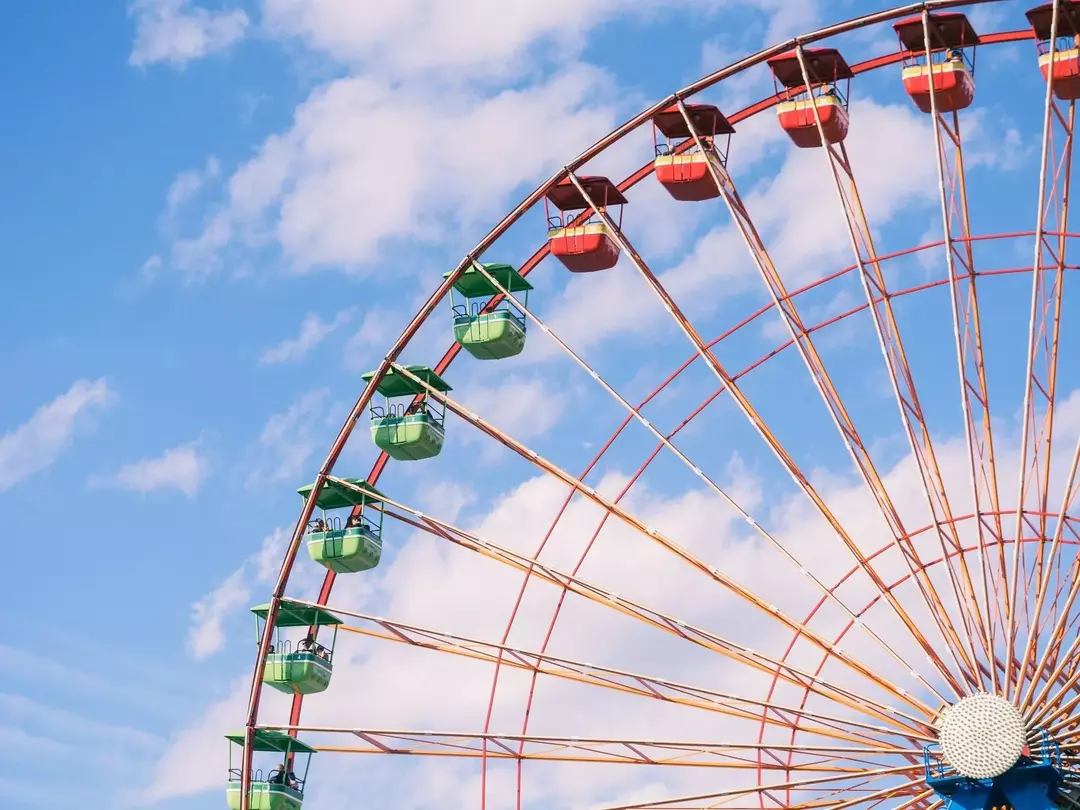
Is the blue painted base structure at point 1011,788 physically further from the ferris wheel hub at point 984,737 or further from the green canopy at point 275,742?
the green canopy at point 275,742

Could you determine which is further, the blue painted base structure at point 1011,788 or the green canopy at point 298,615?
the green canopy at point 298,615

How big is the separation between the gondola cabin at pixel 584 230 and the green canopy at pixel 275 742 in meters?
8.28

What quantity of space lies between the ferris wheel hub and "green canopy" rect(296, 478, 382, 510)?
1001 centimetres

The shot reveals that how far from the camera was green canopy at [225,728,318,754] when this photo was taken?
32281mm

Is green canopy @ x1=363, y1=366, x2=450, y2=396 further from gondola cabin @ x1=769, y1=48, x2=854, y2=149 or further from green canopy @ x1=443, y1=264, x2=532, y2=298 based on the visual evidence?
gondola cabin @ x1=769, y1=48, x2=854, y2=149

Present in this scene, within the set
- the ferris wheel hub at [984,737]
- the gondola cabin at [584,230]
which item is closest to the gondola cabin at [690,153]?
the gondola cabin at [584,230]

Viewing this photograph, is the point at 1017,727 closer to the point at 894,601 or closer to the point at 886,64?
the point at 894,601

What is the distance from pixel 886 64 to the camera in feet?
101

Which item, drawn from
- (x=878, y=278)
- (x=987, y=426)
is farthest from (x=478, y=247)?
(x=987, y=426)

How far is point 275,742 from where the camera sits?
1277 inches

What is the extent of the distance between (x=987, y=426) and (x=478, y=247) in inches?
322

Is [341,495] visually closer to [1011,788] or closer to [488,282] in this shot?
[488,282]

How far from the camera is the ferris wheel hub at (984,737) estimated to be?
26297 millimetres

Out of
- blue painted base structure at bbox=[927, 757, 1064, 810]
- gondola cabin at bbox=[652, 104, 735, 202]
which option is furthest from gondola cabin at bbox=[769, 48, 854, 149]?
blue painted base structure at bbox=[927, 757, 1064, 810]
